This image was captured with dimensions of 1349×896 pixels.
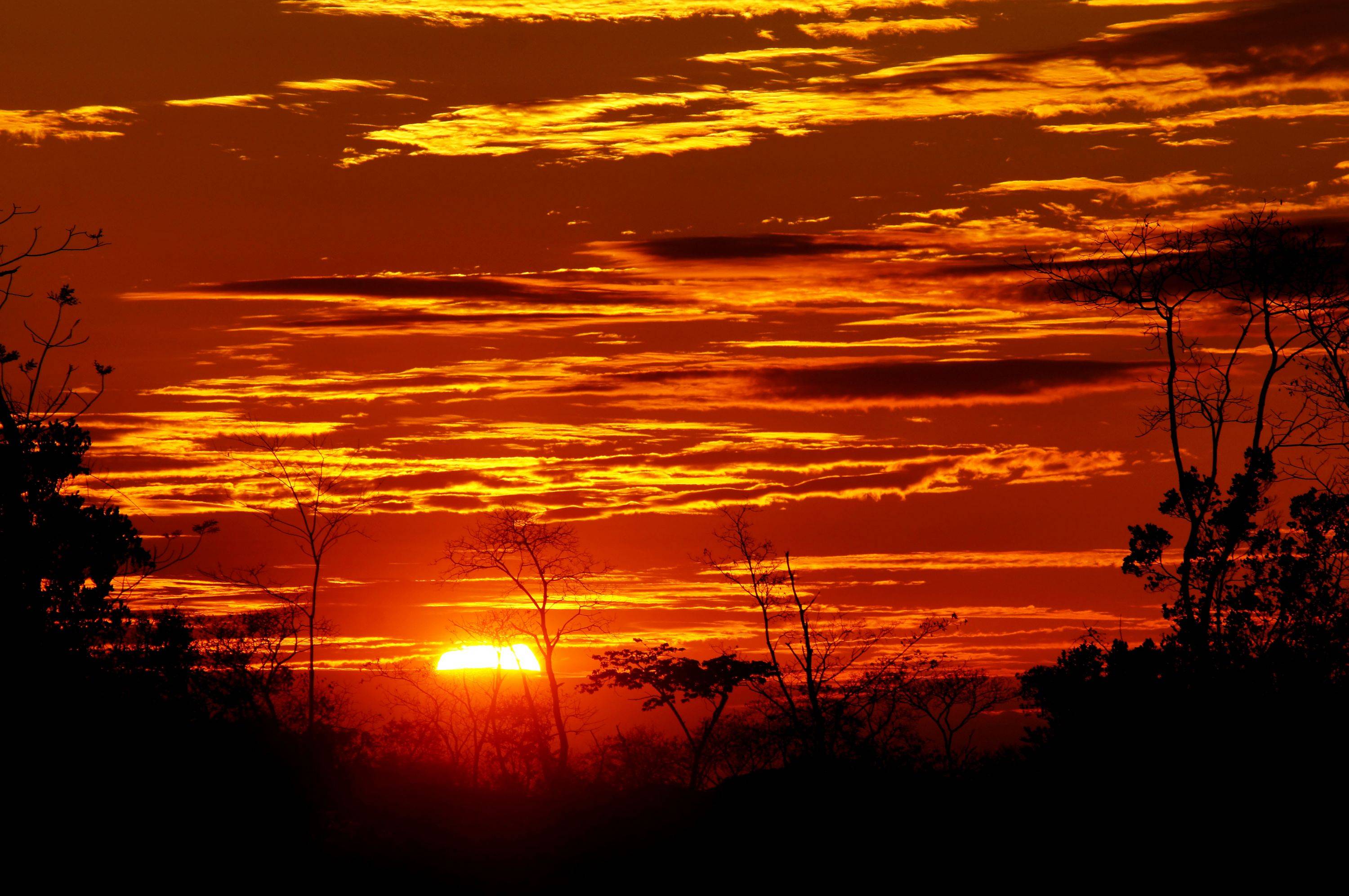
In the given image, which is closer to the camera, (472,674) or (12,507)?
(12,507)

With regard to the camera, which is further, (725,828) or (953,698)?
(953,698)

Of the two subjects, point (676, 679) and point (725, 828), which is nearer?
point (725, 828)

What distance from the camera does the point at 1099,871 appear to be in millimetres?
29094

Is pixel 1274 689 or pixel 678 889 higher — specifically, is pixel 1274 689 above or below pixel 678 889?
above

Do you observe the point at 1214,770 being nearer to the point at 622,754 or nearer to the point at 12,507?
the point at 12,507

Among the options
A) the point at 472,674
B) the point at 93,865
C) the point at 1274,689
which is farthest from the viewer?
the point at 472,674

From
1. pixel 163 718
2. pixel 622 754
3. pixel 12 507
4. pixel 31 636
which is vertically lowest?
pixel 622 754

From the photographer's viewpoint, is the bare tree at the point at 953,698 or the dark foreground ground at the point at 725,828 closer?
the dark foreground ground at the point at 725,828

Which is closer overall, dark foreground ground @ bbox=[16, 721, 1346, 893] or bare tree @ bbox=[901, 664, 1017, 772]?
dark foreground ground @ bbox=[16, 721, 1346, 893]

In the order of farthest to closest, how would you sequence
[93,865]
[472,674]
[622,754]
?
[622,754] < [472,674] < [93,865]

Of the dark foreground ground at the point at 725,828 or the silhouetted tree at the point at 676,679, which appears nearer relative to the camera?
the dark foreground ground at the point at 725,828

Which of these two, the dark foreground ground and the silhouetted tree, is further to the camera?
the silhouetted tree

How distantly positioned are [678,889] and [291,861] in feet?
33.2

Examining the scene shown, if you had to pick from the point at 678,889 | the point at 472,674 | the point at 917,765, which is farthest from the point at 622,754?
the point at 678,889
